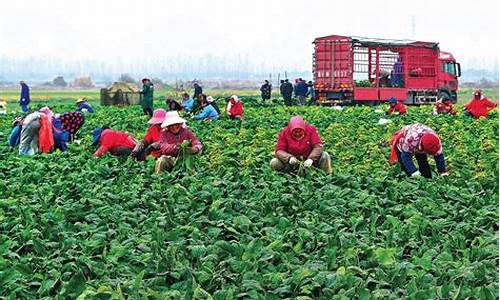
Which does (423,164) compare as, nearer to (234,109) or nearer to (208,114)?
(208,114)

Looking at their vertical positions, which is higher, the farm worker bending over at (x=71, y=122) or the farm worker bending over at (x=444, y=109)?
the farm worker bending over at (x=71, y=122)

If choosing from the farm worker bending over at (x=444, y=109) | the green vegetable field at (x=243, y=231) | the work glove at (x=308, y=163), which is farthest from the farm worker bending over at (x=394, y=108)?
the work glove at (x=308, y=163)

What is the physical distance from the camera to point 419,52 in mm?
38000

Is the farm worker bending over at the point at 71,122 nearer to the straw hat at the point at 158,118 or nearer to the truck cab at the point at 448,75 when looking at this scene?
the straw hat at the point at 158,118

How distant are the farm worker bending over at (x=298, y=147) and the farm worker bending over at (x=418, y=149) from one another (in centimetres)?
96

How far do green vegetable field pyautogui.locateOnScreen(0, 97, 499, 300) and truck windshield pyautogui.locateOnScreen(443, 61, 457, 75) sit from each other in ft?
87.9

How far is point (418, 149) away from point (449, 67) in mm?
29276

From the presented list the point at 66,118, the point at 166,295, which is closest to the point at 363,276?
the point at 166,295

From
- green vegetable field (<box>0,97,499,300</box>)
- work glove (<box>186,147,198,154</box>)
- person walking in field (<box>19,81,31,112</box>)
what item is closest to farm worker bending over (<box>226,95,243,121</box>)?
person walking in field (<box>19,81,31,112</box>)

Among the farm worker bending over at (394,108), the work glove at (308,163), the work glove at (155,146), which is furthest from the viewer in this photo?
the farm worker bending over at (394,108)

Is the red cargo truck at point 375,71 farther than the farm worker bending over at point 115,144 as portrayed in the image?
Yes

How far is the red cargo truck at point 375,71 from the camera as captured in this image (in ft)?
120

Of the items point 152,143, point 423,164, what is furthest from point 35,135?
point 423,164

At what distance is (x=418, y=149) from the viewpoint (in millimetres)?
11117
